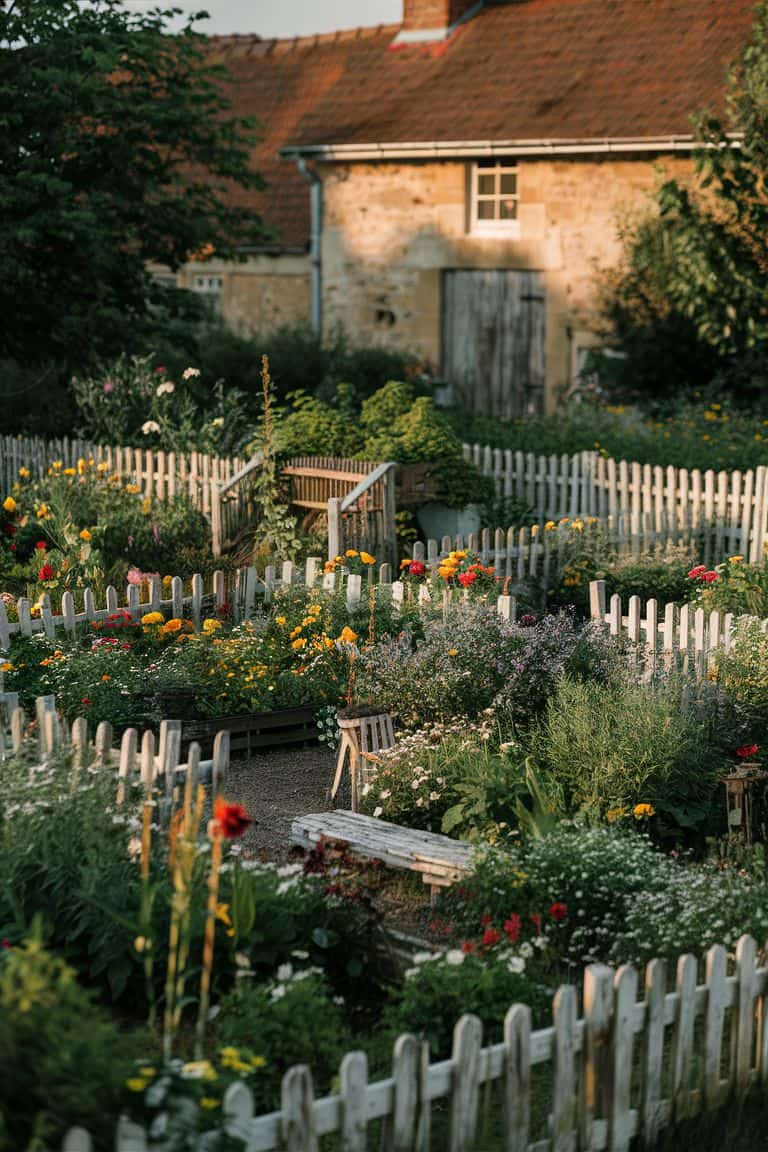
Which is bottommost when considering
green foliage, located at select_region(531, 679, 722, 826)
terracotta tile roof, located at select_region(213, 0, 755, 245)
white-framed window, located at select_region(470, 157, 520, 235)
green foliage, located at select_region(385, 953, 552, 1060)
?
green foliage, located at select_region(385, 953, 552, 1060)

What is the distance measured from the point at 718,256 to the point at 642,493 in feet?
15.0

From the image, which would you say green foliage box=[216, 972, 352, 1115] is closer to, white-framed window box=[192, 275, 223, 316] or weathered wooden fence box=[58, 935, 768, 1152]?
weathered wooden fence box=[58, 935, 768, 1152]

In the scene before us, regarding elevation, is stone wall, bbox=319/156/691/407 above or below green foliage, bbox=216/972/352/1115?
above

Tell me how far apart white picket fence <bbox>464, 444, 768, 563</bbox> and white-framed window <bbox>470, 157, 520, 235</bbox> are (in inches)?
264

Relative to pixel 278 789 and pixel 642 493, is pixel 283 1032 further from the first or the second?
pixel 642 493

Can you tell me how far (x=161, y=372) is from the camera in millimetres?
15469

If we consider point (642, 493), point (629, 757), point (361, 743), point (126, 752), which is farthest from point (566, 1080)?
point (642, 493)

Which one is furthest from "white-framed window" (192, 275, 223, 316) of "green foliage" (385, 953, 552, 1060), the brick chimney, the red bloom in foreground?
the red bloom in foreground

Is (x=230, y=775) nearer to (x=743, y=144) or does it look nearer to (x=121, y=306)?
(x=121, y=306)

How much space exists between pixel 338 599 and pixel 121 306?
28.3ft

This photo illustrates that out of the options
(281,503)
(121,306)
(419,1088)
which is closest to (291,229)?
(121,306)

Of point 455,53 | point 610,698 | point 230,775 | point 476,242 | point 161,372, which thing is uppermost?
point 455,53

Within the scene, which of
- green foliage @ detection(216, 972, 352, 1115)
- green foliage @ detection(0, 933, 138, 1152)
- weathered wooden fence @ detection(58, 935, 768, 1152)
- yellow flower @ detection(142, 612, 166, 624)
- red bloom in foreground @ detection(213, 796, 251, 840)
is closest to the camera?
green foliage @ detection(0, 933, 138, 1152)

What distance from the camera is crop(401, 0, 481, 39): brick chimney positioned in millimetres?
23391
